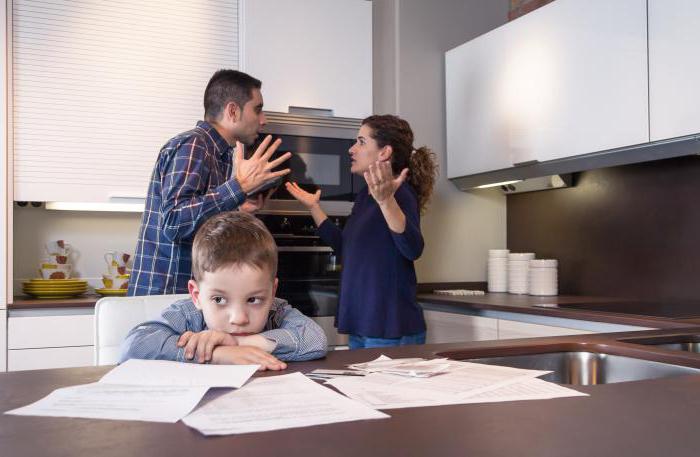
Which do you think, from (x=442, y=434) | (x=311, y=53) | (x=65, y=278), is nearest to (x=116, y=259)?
(x=65, y=278)

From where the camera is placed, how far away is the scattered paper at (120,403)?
0.74 meters

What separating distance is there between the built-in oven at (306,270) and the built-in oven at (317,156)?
7 cm

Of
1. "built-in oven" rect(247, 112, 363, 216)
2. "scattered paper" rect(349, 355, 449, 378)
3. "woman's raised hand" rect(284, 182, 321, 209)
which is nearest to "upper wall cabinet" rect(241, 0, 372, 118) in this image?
"built-in oven" rect(247, 112, 363, 216)

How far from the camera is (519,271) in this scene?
3.24 metres

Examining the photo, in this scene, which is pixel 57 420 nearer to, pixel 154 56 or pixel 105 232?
pixel 154 56

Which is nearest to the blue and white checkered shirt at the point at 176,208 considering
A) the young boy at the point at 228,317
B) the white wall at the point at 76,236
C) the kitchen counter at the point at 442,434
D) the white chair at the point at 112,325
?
the white chair at the point at 112,325

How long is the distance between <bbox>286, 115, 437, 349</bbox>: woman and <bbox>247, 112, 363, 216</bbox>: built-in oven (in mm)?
577

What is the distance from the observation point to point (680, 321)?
79.8 inches

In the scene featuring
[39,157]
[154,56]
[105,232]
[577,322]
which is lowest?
[577,322]

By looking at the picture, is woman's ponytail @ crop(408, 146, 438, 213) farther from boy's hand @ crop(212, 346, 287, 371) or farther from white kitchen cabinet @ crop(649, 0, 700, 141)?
boy's hand @ crop(212, 346, 287, 371)

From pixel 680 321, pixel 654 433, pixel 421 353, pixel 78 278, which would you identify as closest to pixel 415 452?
pixel 654 433

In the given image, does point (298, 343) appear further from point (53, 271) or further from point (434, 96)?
point (434, 96)

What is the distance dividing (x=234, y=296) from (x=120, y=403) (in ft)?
1.40

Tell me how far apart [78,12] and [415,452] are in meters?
2.72
